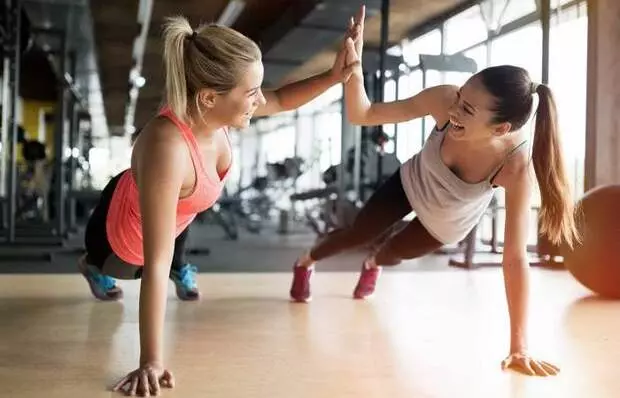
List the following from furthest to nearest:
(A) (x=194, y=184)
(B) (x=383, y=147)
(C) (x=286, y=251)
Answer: (C) (x=286, y=251)
(B) (x=383, y=147)
(A) (x=194, y=184)

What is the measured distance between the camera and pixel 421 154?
1755 mm

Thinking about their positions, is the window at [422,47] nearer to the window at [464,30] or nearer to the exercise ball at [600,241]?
the window at [464,30]

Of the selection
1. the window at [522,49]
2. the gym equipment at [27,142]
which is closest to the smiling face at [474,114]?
the window at [522,49]

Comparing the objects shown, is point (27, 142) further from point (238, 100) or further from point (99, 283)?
point (238, 100)

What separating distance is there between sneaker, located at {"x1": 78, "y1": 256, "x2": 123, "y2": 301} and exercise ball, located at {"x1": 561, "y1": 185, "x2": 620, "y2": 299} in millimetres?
1650

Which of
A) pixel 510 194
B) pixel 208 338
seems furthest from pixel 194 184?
pixel 510 194

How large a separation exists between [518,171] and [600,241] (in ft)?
3.47

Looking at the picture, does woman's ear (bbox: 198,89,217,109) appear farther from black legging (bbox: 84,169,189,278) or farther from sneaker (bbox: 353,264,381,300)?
sneaker (bbox: 353,264,381,300)

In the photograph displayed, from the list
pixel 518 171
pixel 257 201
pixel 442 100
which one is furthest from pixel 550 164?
pixel 257 201

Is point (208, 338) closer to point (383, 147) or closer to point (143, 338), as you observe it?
point (143, 338)

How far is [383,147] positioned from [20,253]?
1.98 metres

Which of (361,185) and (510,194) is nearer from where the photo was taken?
(510,194)

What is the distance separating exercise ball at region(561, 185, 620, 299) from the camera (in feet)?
7.31

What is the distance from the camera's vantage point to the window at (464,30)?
66.0 inches
